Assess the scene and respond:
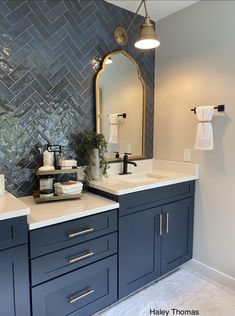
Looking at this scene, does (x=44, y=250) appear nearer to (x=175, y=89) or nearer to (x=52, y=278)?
(x=52, y=278)

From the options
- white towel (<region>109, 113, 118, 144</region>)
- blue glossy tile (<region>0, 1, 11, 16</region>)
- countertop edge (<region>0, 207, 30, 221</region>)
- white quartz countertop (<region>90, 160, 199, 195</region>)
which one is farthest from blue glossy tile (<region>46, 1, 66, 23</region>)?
countertop edge (<region>0, 207, 30, 221</region>)

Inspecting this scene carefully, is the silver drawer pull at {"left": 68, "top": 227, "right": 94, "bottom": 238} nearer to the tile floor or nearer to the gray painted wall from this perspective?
the tile floor

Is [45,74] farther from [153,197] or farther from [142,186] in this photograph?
[153,197]

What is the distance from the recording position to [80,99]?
82.6 inches

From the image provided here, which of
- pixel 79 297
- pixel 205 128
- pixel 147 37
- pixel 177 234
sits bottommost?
pixel 79 297

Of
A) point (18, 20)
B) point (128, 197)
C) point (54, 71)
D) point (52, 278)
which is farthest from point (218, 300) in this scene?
point (18, 20)

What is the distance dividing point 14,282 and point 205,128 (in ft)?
5.93

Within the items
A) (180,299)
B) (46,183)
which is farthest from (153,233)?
(46,183)

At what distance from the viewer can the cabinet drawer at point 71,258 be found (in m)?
1.38

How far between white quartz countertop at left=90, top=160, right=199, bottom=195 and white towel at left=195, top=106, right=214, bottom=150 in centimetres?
29

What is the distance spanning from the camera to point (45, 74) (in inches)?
74.4

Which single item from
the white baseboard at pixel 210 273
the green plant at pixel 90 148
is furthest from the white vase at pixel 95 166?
the white baseboard at pixel 210 273

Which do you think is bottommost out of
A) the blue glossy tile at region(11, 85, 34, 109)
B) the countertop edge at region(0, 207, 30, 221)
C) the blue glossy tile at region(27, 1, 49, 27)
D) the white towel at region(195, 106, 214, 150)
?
the countertop edge at region(0, 207, 30, 221)

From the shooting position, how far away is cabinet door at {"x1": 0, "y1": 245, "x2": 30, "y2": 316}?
1.26 metres
